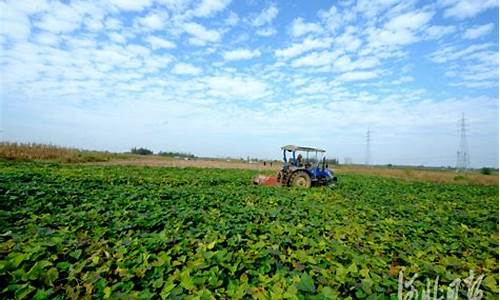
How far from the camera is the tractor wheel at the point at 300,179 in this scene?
13805mm

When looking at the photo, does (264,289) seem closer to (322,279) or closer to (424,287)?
(322,279)

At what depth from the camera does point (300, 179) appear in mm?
13898

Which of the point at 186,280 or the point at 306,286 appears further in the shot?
the point at 186,280

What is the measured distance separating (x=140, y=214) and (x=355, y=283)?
4.16 m

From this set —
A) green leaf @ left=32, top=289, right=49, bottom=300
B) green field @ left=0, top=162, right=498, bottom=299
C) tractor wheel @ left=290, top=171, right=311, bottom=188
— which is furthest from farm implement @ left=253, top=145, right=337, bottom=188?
green leaf @ left=32, top=289, right=49, bottom=300

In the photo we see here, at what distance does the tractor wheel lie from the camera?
45.3ft

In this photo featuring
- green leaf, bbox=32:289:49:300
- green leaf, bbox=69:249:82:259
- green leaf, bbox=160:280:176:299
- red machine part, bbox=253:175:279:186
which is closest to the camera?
green leaf, bbox=32:289:49:300

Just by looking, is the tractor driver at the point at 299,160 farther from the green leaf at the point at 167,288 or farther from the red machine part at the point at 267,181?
the green leaf at the point at 167,288

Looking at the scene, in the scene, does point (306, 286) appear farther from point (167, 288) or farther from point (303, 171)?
point (303, 171)

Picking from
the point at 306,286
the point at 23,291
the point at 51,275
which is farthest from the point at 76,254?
the point at 306,286

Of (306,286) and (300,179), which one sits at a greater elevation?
(300,179)

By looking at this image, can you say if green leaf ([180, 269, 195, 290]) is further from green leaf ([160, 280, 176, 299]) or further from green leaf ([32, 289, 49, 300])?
green leaf ([32, 289, 49, 300])

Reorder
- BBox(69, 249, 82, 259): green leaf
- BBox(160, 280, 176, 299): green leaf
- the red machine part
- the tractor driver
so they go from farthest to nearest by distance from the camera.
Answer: the tractor driver
the red machine part
BBox(69, 249, 82, 259): green leaf
BBox(160, 280, 176, 299): green leaf

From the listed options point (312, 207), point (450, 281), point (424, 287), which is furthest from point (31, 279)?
point (312, 207)
